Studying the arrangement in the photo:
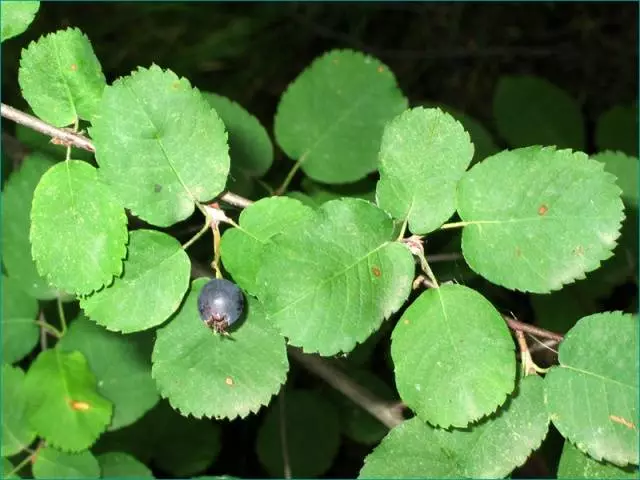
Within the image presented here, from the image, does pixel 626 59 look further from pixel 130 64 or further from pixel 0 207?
pixel 0 207

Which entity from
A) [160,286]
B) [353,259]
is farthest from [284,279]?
[160,286]

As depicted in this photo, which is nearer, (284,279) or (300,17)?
(284,279)

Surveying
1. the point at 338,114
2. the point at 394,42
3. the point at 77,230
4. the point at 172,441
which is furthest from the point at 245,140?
the point at 394,42

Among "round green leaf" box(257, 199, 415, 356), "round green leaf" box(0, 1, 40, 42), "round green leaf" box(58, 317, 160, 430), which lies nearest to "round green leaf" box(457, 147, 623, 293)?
"round green leaf" box(257, 199, 415, 356)

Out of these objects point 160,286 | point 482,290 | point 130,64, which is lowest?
point 482,290

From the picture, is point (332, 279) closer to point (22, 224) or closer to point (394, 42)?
point (22, 224)

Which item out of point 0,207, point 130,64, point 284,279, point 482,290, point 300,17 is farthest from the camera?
point 300,17
